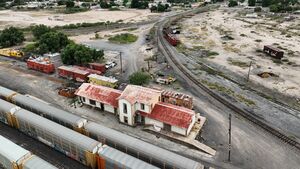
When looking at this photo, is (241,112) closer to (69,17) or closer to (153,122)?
(153,122)

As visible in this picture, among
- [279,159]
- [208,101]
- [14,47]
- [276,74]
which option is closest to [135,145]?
[279,159]

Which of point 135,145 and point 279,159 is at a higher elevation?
point 135,145

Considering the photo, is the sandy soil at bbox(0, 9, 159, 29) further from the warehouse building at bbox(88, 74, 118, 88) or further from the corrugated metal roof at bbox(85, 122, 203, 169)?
the corrugated metal roof at bbox(85, 122, 203, 169)

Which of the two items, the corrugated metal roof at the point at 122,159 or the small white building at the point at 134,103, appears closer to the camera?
the corrugated metal roof at the point at 122,159

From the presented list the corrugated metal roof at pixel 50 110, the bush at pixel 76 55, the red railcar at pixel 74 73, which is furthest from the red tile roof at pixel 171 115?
the bush at pixel 76 55

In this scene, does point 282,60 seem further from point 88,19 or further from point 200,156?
point 88,19

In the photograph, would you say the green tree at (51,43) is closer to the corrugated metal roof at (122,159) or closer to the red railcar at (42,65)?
the red railcar at (42,65)

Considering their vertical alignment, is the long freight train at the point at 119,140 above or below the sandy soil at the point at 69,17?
below

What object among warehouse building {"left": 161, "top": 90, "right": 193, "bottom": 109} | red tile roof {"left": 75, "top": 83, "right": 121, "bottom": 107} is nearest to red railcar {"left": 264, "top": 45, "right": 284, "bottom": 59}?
warehouse building {"left": 161, "top": 90, "right": 193, "bottom": 109}
